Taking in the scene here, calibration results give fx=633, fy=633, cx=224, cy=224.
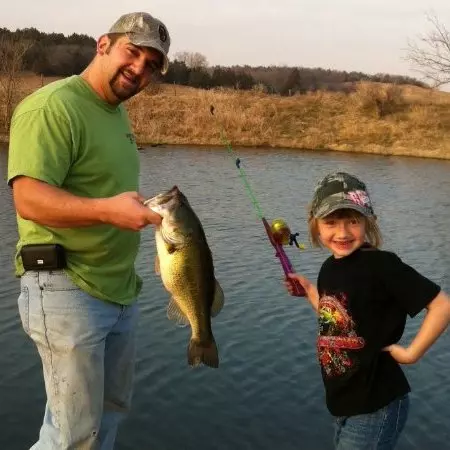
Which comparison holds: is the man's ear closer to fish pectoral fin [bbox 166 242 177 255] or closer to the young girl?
fish pectoral fin [bbox 166 242 177 255]

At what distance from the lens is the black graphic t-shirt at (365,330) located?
10.2 ft

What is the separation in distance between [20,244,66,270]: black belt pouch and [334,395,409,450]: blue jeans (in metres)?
1.68

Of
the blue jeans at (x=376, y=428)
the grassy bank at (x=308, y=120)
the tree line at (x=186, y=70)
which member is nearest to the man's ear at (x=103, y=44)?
the blue jeans at (x=376, y=428)

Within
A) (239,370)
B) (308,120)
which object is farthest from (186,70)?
(239,370)

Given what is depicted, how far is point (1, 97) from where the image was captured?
40.8 m

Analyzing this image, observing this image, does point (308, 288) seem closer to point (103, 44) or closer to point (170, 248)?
point (170, 248)

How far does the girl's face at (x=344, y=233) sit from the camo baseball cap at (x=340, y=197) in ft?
0.24

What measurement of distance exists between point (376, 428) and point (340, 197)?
3.81ft

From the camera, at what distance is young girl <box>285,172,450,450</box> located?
3039mm

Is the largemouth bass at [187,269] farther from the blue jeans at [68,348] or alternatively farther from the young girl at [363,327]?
the young girl at [363,327]

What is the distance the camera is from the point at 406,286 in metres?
2.99

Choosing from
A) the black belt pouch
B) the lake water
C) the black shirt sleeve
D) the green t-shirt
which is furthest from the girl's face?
the lake water

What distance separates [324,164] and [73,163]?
27633 millimetres

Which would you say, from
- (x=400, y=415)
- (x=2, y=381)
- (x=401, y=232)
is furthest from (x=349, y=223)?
(x=401, y=232)
